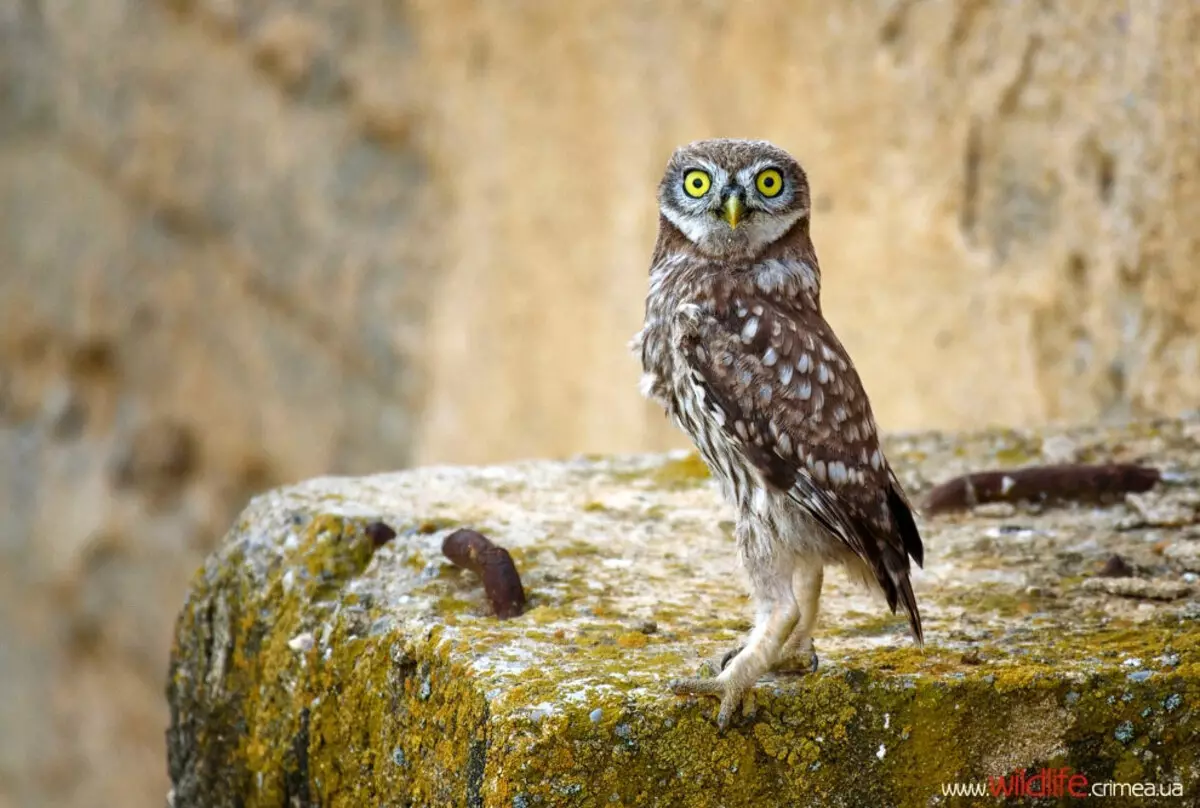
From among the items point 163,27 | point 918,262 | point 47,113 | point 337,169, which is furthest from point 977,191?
point 47,113

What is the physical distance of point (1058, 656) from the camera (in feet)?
7.38

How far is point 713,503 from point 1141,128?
86.5 inches

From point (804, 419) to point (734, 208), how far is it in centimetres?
38

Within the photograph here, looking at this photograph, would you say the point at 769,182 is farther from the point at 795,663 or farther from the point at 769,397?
the point at 795,663

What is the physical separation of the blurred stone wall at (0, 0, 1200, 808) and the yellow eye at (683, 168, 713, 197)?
2423 mm

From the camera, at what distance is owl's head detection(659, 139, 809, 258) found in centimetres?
241

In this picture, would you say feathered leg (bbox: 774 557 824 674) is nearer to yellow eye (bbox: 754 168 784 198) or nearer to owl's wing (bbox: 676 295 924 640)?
owl's wing (bbox: 676 295 924 640)

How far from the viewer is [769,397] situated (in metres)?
2.32

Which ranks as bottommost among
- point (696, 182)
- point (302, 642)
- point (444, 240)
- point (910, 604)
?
point (302, 642)

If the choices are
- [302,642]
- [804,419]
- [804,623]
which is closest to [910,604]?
[804,623]

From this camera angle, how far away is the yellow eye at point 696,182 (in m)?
2.43

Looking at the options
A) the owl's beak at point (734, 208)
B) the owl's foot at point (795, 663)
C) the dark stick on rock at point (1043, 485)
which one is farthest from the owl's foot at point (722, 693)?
the dark stick on rock at point (1043, 485)

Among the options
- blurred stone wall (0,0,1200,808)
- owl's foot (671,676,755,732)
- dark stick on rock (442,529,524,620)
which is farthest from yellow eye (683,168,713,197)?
blurred stone wall (0,0,1200,808)

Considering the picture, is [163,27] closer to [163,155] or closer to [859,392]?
[163,155]
